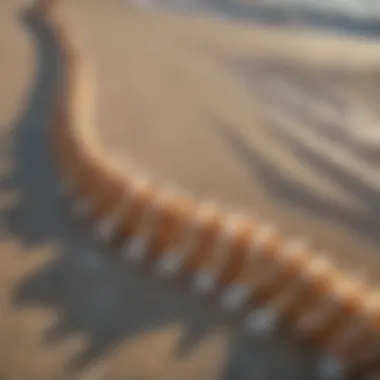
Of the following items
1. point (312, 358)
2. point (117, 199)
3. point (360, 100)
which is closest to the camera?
point (312, 358)

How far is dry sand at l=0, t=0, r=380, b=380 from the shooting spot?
0.47m

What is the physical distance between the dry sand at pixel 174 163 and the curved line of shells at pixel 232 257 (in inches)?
0.7

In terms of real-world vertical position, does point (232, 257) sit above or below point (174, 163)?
below

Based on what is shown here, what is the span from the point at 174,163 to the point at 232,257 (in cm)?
14

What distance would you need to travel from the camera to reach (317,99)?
708 millimetres

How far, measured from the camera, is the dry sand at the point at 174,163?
0.47 meters

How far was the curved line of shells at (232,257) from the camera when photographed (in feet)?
1.50

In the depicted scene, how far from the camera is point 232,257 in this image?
20.1 inches

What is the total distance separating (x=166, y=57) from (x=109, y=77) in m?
0.07

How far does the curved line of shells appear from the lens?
46cm

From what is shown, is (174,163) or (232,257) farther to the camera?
(174,163)

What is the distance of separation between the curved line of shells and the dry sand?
2 cm

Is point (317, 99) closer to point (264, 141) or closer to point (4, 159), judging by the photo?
point (264, 141)

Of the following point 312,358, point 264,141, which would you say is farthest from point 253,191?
point 312,358
